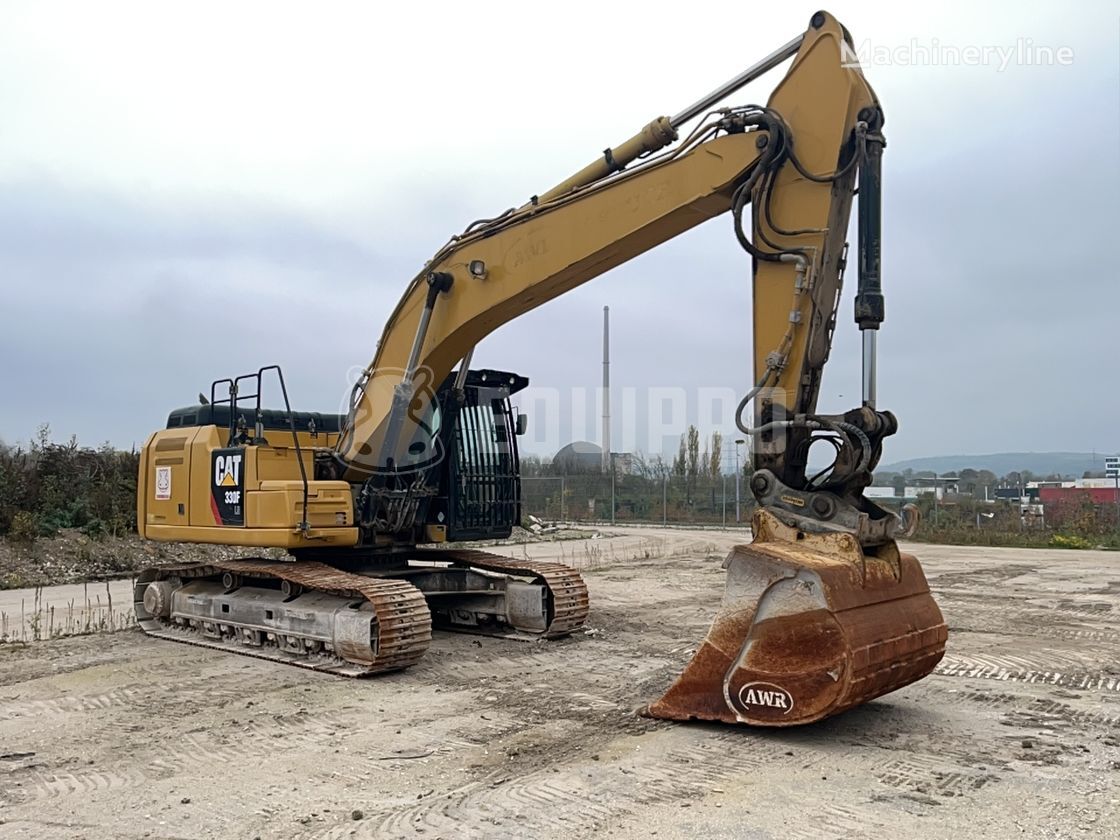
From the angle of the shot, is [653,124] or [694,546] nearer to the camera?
[653,124]

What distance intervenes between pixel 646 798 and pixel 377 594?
3.73 metres

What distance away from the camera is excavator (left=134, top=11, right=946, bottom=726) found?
577cm

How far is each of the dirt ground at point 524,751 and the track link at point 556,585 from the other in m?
0.22

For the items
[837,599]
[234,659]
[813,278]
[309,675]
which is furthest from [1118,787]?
[234,659]

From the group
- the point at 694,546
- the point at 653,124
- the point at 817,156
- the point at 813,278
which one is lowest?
the point at 694,546

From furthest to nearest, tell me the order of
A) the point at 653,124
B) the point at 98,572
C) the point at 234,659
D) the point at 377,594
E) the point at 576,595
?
the point at 98,572, the point at 576,595, the point at 234,659, the point at 377,594, the point at 653,124

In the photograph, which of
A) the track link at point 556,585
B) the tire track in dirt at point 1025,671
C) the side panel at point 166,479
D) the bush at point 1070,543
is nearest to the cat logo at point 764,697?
the tire track in dirt at point 1025,671

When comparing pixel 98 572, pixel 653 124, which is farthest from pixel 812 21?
pixel 98 572

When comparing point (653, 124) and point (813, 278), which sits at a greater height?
point (653, 124)

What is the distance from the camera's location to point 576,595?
946 cm

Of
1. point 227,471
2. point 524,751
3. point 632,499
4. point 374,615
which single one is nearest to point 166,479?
point 227,471

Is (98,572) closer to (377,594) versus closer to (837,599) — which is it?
(377,594)

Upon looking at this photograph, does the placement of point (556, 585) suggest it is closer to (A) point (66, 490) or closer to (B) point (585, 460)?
(A) point (66, 490)

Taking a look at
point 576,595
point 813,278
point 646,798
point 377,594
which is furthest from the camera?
point 576,595
